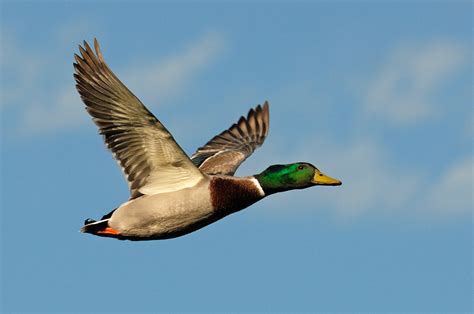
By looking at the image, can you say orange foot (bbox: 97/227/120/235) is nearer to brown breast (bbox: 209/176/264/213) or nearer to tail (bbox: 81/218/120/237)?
tail (bbox: 81/218/120/237)

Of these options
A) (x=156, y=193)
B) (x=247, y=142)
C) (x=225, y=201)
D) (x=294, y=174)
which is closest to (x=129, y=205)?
(x=156, y=193)

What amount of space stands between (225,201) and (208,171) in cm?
321

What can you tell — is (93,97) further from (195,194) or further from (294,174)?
(294,174)

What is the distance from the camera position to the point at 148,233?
1492 cm

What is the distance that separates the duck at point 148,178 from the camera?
1452 cm

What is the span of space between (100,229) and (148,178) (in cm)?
102

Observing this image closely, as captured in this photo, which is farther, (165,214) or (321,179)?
(321,179)

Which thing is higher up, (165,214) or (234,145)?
(234,145)

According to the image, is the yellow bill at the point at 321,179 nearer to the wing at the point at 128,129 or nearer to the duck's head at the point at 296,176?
the duck's head at the point at 296,176

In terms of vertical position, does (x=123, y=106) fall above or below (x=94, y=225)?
above

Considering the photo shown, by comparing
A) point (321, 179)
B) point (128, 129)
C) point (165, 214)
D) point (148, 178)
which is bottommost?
point (165, 214)

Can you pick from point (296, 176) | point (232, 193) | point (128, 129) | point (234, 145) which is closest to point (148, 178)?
point (128, 129)

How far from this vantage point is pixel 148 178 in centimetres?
1502

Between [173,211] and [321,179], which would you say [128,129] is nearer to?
[173,211]
